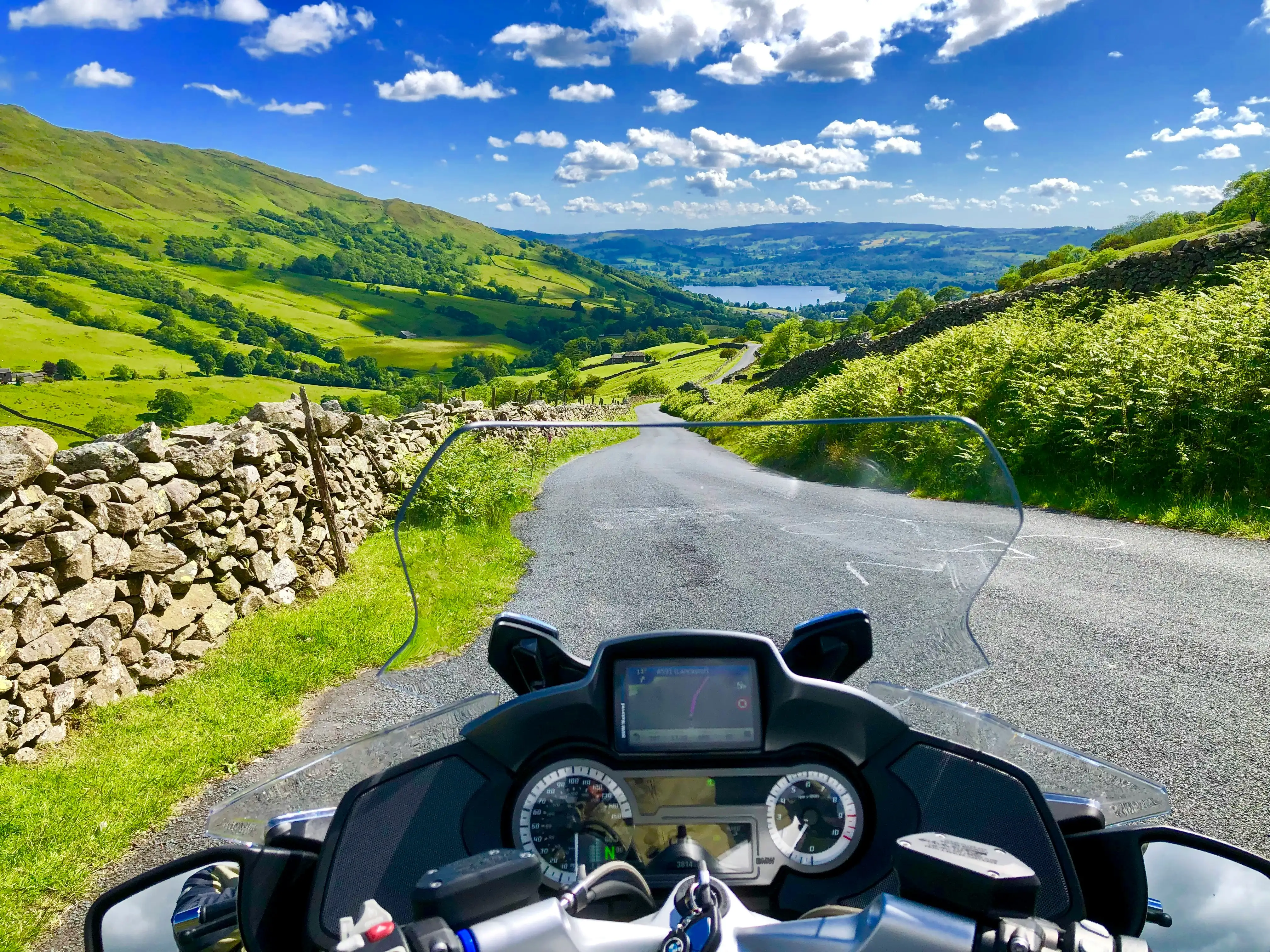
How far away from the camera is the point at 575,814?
60.4 inches

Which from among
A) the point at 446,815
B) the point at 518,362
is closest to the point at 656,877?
the point at 446,815

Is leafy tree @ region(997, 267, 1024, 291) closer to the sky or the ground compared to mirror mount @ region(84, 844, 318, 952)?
closer to the sky

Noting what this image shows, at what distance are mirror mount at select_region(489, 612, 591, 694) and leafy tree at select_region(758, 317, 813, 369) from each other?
247ft

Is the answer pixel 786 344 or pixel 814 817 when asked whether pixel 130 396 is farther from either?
pixel 814 817

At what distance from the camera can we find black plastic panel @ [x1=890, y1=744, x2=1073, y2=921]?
53.8 inches

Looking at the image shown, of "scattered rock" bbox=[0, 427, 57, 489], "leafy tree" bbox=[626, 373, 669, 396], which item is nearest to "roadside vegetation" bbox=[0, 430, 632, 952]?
"scattered rock" bbox=[0, 427, 57, 489]

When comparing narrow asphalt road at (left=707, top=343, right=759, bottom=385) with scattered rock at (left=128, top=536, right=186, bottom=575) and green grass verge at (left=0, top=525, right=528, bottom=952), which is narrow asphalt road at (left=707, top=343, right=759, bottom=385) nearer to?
green grass verge at (left=0, top=525, right=528, bottom=952)

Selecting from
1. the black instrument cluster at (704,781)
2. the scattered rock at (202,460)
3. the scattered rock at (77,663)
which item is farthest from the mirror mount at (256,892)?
the scattered rock at (202,460)

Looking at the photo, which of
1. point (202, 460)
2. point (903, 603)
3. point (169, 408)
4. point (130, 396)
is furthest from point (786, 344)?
point (903, 603)

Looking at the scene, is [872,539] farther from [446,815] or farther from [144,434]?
[144,434]

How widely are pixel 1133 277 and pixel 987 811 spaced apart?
72.2ft

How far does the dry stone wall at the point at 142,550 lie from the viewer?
4.65 meters

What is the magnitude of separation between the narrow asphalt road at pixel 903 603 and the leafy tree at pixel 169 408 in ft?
209

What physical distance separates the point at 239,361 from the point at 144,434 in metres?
107
